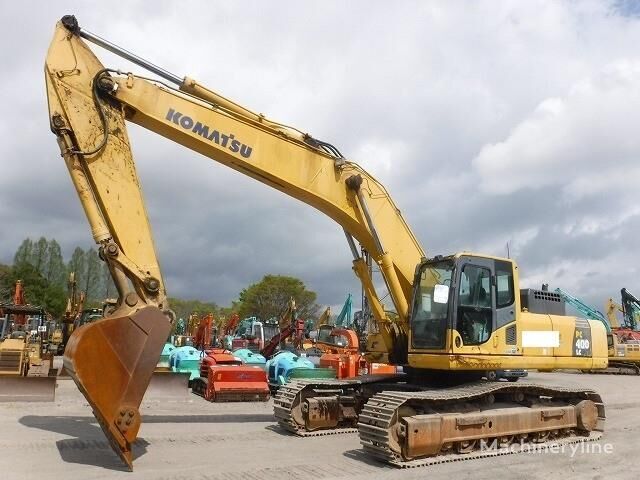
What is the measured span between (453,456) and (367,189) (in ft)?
14.7

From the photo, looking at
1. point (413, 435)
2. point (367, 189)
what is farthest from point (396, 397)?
point (367, 189)

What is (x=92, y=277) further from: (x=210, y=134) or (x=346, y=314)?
(x=210, y=134)

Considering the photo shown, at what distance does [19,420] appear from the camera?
1033cm

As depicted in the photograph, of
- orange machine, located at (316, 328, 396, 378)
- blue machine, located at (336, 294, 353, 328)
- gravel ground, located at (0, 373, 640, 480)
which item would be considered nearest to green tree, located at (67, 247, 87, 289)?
blue machine, located at (336, 294, 353, 328)

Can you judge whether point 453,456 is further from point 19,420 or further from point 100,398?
point 19,420

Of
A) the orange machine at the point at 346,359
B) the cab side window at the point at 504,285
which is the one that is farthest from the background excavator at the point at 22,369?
the cab side window at the point at 504,285

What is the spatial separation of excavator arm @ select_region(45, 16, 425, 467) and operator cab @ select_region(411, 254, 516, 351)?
0.49 meters

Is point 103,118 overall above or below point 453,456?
above

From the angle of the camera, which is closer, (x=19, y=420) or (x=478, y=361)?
(x=478, y=361)

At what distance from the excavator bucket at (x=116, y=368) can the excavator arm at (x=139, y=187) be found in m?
0.01

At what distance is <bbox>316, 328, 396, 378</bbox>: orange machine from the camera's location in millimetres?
15008

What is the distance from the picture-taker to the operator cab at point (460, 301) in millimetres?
8680

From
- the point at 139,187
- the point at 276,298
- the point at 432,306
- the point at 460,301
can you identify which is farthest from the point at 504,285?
the point at 276,298

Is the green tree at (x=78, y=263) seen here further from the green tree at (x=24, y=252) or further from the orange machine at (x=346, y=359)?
the orange machine at (x=346, y=359)
